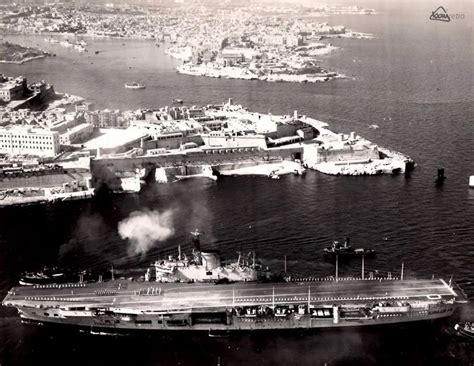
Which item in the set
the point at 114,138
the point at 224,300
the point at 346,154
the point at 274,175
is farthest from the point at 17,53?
the point at 224,300

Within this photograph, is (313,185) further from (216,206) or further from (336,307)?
(336,307)

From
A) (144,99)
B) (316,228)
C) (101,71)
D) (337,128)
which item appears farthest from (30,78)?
(316,228)

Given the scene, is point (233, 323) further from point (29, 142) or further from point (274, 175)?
point (29, 142)

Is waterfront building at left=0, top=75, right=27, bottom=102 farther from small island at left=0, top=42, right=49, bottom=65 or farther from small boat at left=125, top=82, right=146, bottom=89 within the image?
small island at left=0, top=42, right=49, bottom=65

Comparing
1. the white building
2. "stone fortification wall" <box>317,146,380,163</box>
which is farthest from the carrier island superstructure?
"stone fortification wall" <box>317,146,380,163</box>

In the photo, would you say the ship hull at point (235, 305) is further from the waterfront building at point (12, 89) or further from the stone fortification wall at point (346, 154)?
the waterfront building at point (12, 89)
